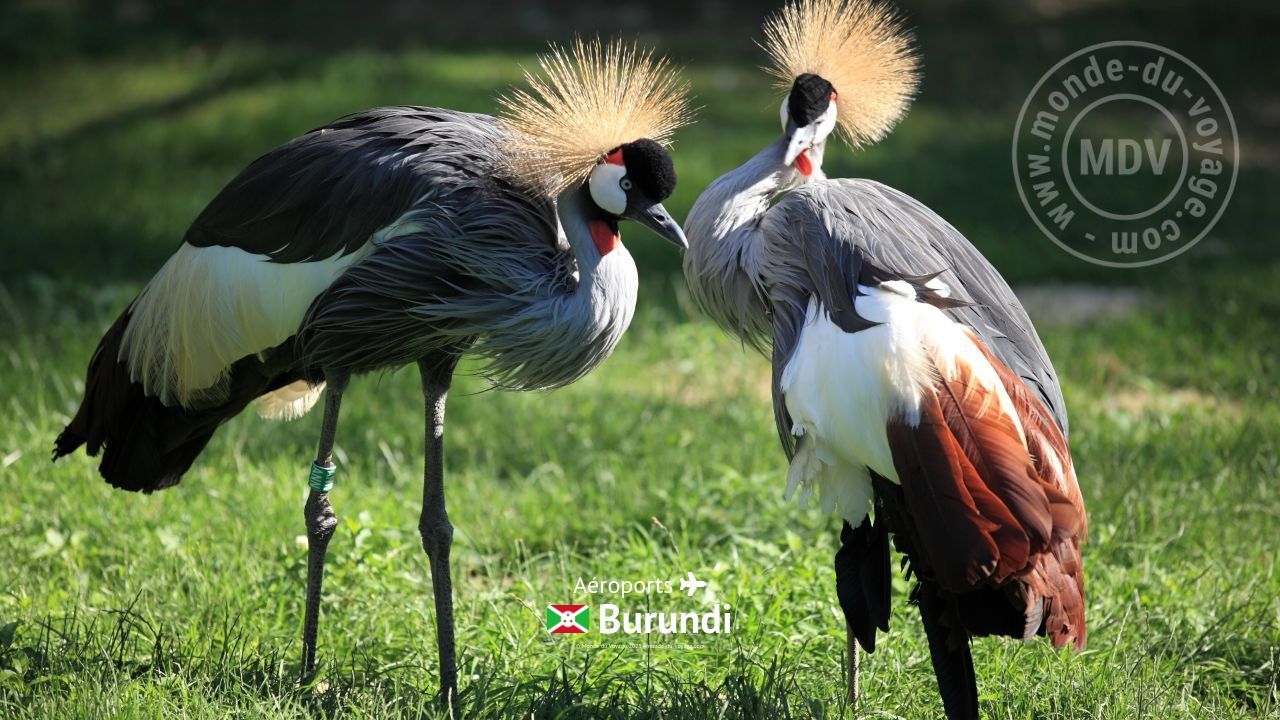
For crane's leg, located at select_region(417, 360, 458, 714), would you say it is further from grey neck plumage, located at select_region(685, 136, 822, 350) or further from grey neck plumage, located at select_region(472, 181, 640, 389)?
grey neck plumage, located at select_region(685, 136, 822, 350)

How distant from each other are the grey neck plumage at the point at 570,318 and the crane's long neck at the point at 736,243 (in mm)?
217

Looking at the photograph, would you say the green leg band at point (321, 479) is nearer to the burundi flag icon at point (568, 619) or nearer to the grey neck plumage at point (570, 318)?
the grey neck plumage at point (570, 318)

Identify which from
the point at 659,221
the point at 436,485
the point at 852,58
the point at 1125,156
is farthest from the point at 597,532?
the point at 1125,156

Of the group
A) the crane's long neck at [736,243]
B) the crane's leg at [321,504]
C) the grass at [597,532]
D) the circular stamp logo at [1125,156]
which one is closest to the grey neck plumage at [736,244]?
the crane's long neck at [736,243]

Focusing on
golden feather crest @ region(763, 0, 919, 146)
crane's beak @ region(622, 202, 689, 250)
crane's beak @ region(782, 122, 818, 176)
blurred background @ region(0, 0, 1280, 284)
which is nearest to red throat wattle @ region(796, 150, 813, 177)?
crane's beak @ region(782, 122, 818, 176)

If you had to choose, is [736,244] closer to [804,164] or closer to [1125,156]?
[804,164]

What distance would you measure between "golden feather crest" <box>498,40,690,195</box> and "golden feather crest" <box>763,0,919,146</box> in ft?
1.27

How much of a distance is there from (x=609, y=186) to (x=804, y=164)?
1.79 feet

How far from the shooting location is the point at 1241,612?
233 centimetres

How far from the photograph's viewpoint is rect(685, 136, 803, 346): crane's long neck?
2.17 m

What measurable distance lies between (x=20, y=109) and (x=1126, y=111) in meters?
5.25

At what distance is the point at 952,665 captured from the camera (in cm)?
181

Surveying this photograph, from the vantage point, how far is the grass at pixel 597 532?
6.72 ft

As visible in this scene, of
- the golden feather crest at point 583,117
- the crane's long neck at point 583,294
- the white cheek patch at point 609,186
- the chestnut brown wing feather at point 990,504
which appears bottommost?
the chestnut brown wing feather at point 990,504
